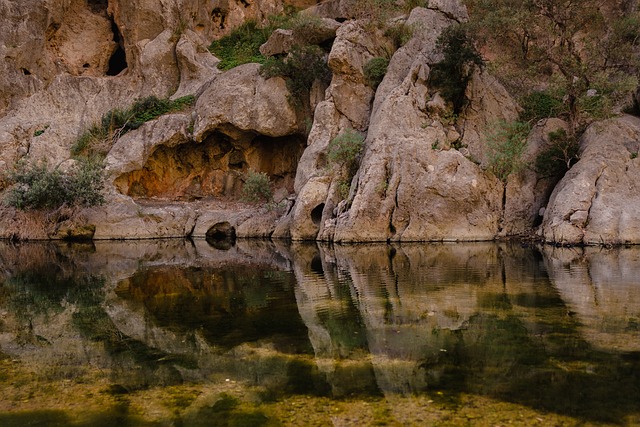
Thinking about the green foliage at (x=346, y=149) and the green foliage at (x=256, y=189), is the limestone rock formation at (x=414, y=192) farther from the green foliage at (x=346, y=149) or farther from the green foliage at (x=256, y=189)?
the green foliage at (x=256, y=189)

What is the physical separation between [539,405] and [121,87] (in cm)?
4191

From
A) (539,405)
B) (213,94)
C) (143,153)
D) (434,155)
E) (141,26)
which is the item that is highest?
(141,26)

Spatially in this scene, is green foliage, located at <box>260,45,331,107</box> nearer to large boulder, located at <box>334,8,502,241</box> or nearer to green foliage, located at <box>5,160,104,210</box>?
large boulder, located at <box>334,8,502,241</box>

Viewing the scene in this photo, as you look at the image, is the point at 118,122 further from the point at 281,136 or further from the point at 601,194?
the point at 601,194

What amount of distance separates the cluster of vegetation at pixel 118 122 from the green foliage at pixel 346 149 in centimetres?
1536

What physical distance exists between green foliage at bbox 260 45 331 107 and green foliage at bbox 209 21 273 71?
4677mm

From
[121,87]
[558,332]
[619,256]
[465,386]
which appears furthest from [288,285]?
[121,87]

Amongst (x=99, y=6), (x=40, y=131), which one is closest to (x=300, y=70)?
(x=40, y=131)

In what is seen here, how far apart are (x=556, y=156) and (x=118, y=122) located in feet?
95.2

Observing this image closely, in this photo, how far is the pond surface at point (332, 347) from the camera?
5.77 metres

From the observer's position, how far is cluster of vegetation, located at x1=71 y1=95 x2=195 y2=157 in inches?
1491

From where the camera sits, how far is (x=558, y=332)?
8.45m

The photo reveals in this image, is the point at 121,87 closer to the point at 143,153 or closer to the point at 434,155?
the point at 143,153

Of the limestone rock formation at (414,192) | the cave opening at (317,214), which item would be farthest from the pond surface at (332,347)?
the cave opening at (317,214)
